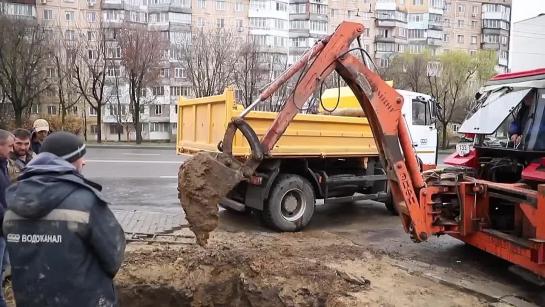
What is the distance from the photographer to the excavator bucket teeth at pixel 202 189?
479cm

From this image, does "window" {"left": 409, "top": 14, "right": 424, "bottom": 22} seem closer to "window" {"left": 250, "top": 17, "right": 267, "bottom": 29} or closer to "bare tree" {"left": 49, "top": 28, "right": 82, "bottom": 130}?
"window" {"left": 250, "top": 17, "right": 267, "bottom": 29}

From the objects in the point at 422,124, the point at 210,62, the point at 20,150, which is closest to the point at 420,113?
the point at 422,124

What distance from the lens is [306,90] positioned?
5.70 m

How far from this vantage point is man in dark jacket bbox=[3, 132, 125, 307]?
245 cm

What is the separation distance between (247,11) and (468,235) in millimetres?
49773

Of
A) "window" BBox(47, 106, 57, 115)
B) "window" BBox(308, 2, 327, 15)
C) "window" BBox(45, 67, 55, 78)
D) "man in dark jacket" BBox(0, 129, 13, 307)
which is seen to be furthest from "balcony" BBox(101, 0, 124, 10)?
"man in dark jacket" BBox(0, 129, 13, 307)

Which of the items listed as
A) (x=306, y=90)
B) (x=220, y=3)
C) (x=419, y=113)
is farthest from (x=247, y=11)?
(x=306, y=90)

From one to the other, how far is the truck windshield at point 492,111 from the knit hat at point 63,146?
17.0ft

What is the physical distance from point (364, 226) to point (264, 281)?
393 centimetres

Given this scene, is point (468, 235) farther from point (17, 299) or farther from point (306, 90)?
point (17, 299)

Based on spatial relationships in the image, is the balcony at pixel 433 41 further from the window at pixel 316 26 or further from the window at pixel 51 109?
the window at pixel 51 109

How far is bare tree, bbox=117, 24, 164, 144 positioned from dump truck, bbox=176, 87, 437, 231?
27647 mm

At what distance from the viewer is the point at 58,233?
2.47 metres

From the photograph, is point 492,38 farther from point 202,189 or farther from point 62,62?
point 202,189
